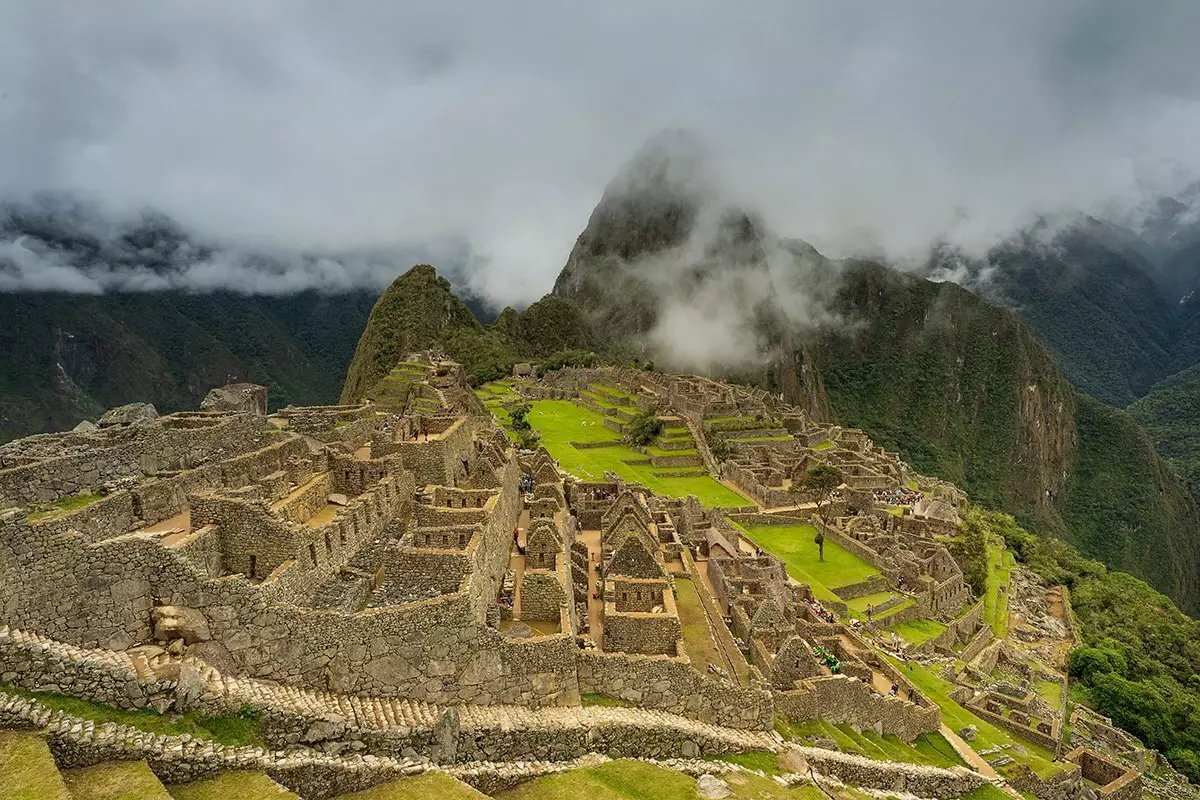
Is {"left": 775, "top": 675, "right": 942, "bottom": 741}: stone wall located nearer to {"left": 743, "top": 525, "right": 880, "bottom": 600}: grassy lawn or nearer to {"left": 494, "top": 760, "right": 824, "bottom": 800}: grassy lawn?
{"left": 494, "top": 760, "right": 824, "bottom": 800}: grassy lawn

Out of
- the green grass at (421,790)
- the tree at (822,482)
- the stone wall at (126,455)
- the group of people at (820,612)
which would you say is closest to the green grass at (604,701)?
the green grass at (421,790)

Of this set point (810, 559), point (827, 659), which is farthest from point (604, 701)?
point (810, 559)

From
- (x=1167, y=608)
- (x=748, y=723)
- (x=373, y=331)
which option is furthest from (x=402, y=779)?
(x=373, y=331)

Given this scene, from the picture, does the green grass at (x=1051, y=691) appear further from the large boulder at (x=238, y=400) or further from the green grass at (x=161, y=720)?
the large boulder at (x=238, y=400)

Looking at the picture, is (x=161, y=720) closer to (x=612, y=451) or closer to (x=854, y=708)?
(x=854, y=708)

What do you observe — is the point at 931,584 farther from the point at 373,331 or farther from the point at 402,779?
the point at 373,331
